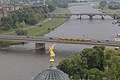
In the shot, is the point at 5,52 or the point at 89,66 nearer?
the point at 89,66

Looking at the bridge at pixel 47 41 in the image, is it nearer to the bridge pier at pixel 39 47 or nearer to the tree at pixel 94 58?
the bridge pier at pixel 39 47

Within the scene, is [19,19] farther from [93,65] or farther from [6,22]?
[93,65]

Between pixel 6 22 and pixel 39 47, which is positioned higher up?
pixel 6 22

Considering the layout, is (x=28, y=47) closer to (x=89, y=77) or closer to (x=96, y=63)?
(x=96, y=63)

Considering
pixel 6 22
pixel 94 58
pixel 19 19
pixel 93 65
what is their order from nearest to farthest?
pixel 93 65 < pixel 94 58 < pixel 6 22 < pixel 19 19

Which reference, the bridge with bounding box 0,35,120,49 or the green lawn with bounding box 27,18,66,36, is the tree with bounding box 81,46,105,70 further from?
the green lawn with bounding box 27,18,66,36

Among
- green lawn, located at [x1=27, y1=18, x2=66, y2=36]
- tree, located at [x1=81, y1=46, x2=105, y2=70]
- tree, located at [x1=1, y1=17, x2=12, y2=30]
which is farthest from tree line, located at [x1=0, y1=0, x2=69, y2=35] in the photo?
tree, located at [x1=81, y1=46, x2=105, y2=70]

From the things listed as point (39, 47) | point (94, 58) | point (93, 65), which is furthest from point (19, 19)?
point (93, 65)

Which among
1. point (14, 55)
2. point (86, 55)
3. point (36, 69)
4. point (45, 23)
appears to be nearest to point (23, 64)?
point (36, 69)

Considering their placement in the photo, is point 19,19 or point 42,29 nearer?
point 42,29
